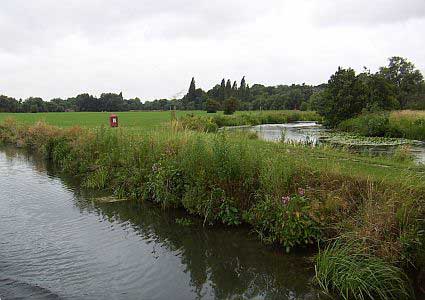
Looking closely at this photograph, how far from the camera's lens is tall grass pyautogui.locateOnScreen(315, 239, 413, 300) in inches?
233

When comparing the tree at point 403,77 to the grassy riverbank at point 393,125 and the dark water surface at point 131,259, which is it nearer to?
the grassy riverbank at point 393,125

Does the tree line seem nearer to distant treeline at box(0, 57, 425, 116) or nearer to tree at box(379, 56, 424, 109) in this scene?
distant treeline at box(0, 57, 425, 116)

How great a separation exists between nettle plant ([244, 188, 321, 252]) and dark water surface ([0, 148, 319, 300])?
335 mm

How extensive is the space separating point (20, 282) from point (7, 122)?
31.2 metres

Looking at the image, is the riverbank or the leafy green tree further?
the leafy green tree

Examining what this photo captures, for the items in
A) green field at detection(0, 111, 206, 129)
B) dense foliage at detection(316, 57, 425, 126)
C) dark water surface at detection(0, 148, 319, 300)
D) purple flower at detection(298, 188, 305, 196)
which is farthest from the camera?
dense foliage at detection(316, 57, 425, 126)

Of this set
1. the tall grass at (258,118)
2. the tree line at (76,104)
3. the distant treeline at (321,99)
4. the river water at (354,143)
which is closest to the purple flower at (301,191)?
the river water at (354,143)

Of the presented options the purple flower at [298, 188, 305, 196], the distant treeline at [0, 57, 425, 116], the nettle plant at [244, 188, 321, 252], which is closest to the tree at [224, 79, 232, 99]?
the distant treeline at [0, 57, 425, 116]

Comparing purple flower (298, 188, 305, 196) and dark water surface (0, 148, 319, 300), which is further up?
purple flower (298, 188, 305, 196)

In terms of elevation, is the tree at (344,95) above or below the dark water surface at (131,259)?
above

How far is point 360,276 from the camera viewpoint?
19.7 feet

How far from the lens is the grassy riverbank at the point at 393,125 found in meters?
28.2

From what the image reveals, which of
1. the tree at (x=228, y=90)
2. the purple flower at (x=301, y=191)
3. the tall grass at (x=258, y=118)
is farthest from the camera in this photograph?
the tree at (x=228, y=90)

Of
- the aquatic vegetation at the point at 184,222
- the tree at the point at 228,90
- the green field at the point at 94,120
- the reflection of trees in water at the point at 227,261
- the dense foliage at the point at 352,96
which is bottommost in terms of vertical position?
the reflection of trees in water at the point at 227,261
